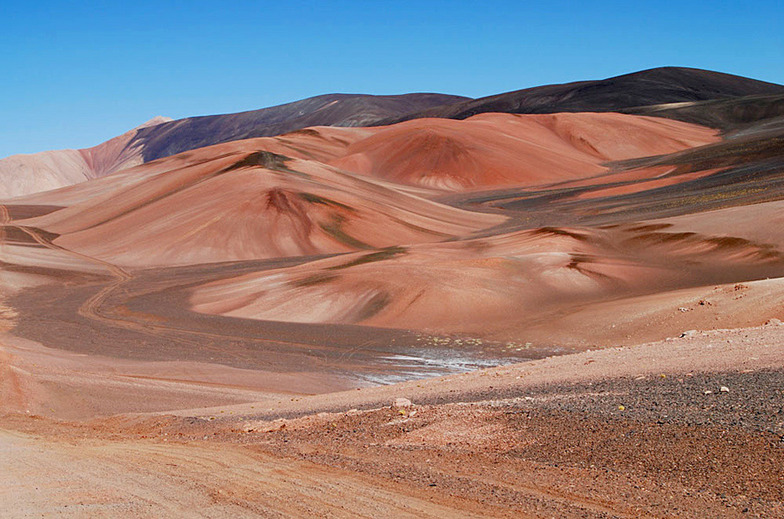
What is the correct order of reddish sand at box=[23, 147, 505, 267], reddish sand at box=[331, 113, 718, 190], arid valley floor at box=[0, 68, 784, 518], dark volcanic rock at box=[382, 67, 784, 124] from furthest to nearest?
1. dark volcanic rock at box=[382, 67, 784, 124]
2. reddish sand at box=[331, 113, 718, 190]
3. reddish sand at box=[23, 147, 505, 267]
4. arid valley floor at box=[0, 68, 784, 518]

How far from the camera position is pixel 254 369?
73.6 ft

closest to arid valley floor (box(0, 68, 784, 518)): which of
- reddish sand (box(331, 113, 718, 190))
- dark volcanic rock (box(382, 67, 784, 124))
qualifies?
reddish sand (box(331, 113, 718, 190))

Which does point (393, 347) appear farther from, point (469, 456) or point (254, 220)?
point (254, 220)

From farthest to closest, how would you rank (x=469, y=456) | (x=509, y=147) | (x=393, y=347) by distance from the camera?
(x=509, y=147)
(x=393, y=347)
(x=469, y=456)

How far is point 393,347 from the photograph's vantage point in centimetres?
2533

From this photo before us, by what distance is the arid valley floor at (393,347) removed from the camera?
7.79 metres

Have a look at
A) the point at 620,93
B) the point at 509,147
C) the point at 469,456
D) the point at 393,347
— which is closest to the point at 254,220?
the point at 393,347

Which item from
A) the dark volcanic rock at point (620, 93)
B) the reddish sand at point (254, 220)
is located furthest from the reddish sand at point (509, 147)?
the dark volcanic rock at point (620, 93)

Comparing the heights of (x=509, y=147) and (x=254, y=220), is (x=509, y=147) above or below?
above

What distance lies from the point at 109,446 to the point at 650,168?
7308 centimetres

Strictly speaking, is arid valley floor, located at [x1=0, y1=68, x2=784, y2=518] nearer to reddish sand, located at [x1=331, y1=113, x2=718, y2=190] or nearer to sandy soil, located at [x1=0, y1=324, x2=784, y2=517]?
sandy soil, located at [x1=0, y1=324, x2=784, y2=517]

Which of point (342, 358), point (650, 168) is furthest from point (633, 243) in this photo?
point (650, 168)

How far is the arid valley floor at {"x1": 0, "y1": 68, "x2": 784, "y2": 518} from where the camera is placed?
7793mm

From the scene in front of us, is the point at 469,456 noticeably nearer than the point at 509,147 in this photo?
Yes
